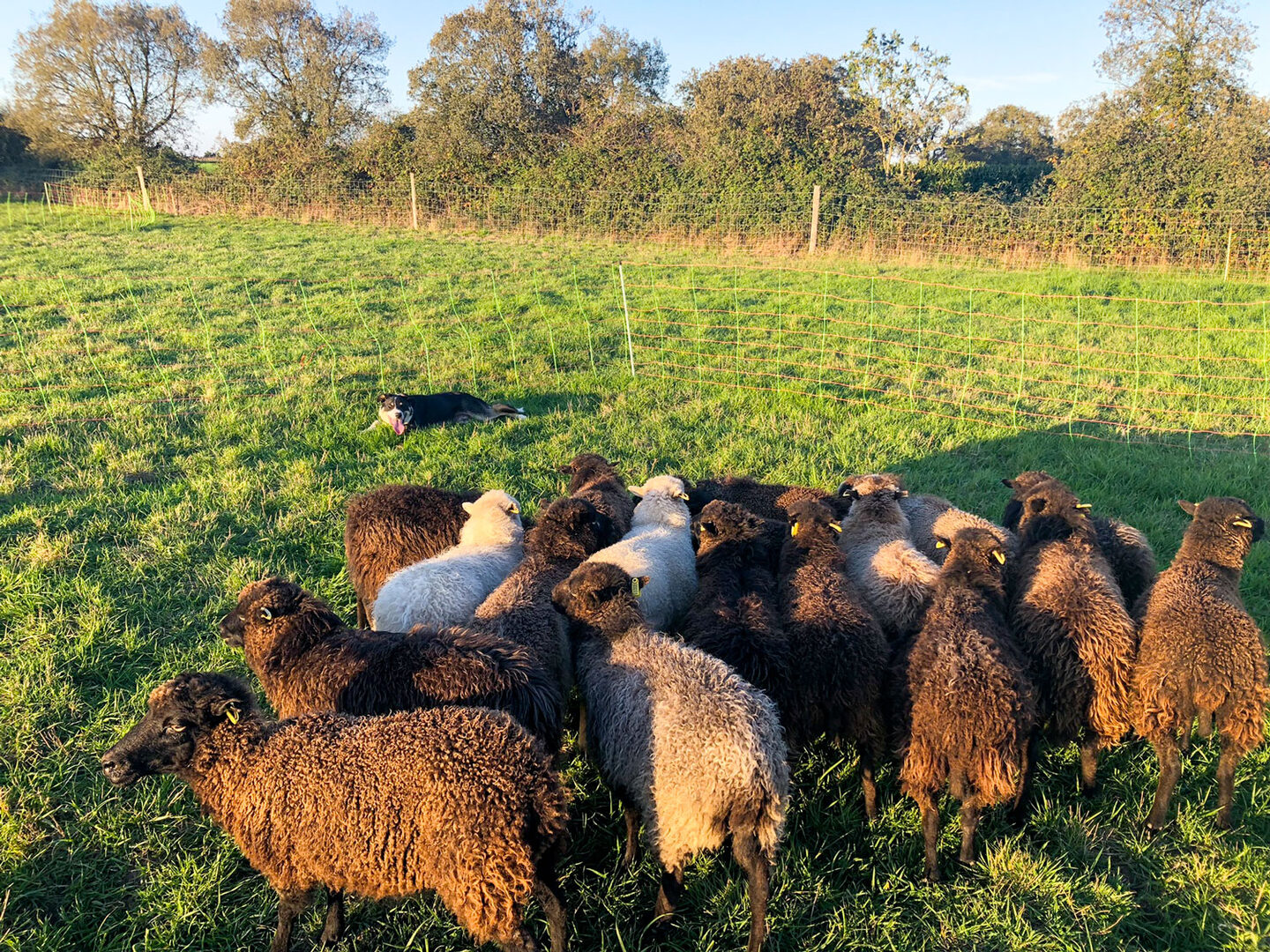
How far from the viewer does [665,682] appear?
3.40 meters

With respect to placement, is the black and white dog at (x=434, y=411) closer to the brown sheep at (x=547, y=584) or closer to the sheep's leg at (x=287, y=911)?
the brown sheep at (x=547, y=584)

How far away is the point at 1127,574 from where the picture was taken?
16.7 feet

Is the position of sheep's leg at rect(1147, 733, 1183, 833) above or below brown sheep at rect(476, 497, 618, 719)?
below

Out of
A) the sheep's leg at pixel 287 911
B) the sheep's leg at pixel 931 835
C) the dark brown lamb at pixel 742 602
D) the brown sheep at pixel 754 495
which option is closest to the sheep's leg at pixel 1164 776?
the sheep's leg at pixel 931 835

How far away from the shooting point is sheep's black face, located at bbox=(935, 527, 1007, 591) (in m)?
4.29

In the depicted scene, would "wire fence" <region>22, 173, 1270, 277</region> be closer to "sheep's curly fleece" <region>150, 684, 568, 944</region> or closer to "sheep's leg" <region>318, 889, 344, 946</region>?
"sheep's curly fleece" <region>150, 684, 568, 944</region>

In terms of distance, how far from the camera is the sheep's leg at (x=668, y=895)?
3.23 metres

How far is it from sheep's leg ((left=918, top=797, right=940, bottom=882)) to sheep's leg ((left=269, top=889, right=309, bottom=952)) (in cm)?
268

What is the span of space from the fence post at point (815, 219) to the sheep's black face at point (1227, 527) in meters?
16.4

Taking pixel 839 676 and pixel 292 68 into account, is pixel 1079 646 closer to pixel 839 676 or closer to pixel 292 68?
pixel 839 676

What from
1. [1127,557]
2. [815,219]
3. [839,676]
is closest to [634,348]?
[1127,557]

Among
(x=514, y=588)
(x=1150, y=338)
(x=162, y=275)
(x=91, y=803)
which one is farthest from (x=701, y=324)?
(x=162, y=275)

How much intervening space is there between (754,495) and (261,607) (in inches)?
147

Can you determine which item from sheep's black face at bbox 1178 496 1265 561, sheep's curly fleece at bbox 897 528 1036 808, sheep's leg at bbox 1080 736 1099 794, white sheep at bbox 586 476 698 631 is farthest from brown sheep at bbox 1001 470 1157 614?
white sheep at bbox 586 476 698 631
